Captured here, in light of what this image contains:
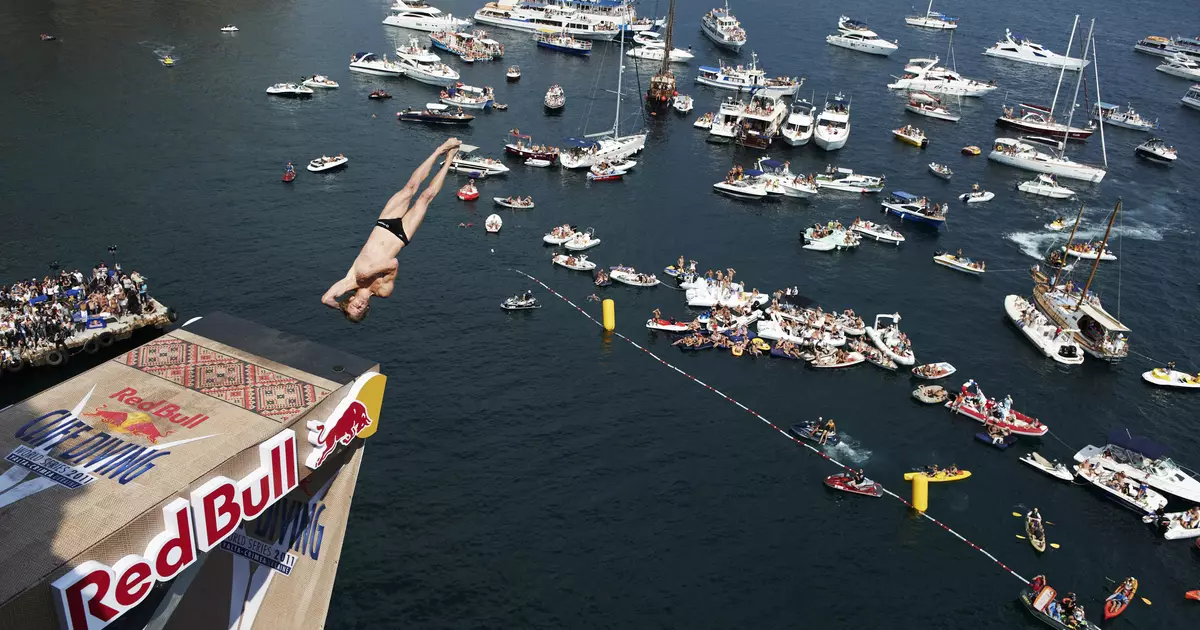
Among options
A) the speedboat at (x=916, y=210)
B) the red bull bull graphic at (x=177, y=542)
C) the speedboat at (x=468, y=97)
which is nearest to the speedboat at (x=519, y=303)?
the red bull bull graphic at (x=177, y=542)

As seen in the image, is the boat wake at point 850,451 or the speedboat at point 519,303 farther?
the speedboat at point 519,303

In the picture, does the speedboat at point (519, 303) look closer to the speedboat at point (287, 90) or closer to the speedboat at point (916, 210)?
the speedboat at point (916, 210)

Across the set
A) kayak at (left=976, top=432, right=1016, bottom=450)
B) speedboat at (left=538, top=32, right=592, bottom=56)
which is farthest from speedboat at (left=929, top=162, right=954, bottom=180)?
speedboat at (left=538, top=32, right=592, bottom=56)

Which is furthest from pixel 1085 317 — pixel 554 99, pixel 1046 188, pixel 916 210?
pixel 554 99

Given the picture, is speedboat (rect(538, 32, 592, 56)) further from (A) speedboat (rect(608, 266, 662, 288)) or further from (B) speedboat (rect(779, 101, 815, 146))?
(A) speedboat (rect(608, 266, 662, 288))

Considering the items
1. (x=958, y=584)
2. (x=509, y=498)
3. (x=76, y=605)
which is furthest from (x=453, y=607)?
(x=958, y=584)

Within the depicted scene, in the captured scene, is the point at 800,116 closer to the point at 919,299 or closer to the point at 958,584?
the point at 919,299
